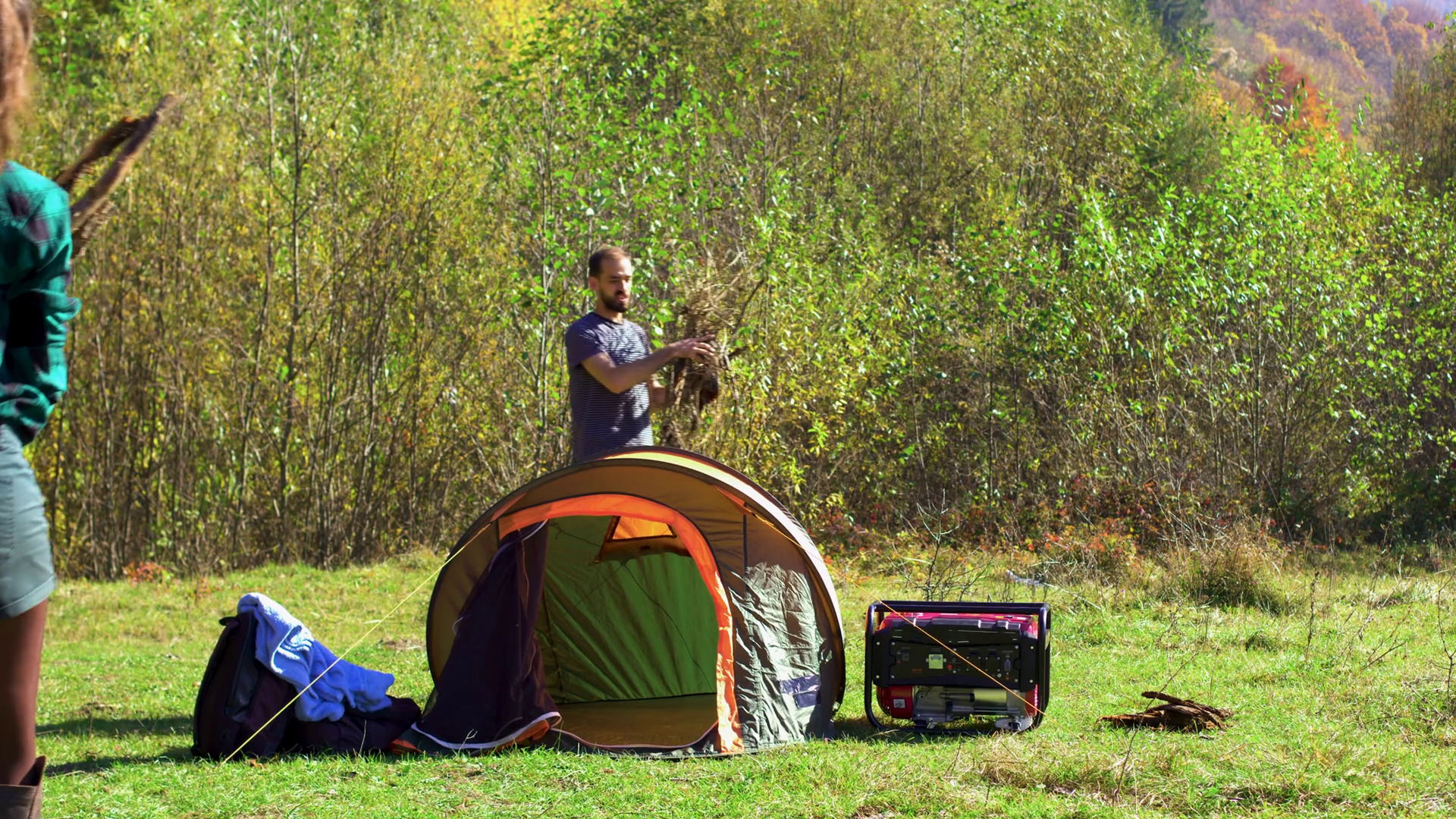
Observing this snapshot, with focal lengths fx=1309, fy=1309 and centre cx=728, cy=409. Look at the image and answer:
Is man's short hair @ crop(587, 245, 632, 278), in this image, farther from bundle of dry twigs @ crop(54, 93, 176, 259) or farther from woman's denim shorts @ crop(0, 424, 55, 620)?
woman's denim shorts @ crop(0, 424, 55, 620)

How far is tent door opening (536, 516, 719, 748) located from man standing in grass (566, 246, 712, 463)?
2.70ft

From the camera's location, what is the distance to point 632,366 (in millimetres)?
4898

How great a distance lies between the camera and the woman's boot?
1.95 meters

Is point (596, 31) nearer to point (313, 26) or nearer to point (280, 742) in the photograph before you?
point (313, 26)

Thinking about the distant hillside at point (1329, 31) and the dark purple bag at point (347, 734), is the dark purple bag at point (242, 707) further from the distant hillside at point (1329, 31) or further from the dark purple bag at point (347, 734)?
the distant hillside at point (1329, 31)

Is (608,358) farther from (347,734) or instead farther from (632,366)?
(347,734)

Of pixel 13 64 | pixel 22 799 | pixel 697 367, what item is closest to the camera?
pixel 13 64

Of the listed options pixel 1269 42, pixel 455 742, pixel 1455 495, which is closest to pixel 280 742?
pixel 455 742

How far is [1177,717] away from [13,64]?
14.0 feet

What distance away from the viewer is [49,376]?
2070 mm

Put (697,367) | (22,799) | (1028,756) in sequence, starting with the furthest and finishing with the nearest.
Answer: (697,367)
(1028,756)
(22,799)

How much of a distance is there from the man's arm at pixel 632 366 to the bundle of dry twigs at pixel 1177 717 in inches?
84.1

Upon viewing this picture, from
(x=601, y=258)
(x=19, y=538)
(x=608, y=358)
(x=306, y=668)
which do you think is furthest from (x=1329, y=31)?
(x=19, y=538)

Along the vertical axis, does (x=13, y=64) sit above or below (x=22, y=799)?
above
